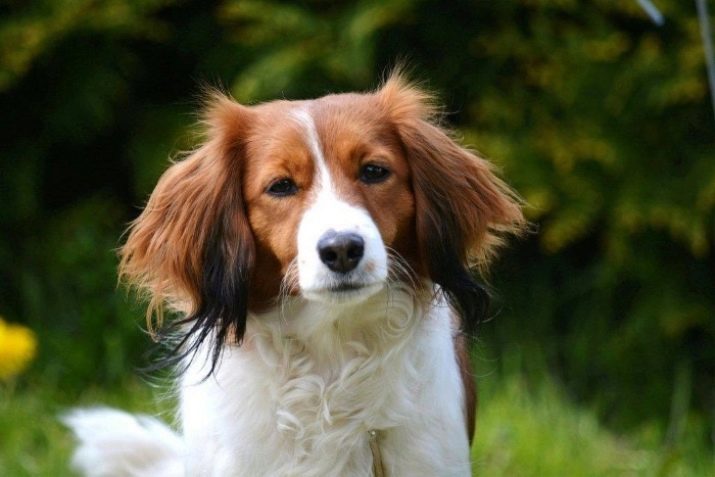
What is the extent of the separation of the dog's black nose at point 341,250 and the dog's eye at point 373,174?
0.96ft

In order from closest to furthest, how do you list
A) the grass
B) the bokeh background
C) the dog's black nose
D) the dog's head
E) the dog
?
the dog's black nose
the dog's head
the dog
the grass
the bokeh background

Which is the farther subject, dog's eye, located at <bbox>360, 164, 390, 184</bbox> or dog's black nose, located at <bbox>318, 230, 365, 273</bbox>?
dog's eye, located at <bbox>360, 164, 390, 184</bbox>

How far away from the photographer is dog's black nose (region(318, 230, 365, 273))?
A: 10.6ft

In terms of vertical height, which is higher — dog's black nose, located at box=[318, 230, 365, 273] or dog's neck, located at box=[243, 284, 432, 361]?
dog's black nose, located at box=[318, 230, 365, 273]

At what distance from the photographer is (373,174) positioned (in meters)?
3.53

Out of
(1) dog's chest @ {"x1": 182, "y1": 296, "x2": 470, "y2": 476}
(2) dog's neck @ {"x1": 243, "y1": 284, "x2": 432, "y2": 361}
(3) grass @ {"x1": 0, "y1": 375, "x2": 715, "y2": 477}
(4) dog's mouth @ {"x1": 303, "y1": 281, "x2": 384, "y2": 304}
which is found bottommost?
(3) grass @ {"x1": 0, "y1": 375, "x2": 715, "y2": 477}

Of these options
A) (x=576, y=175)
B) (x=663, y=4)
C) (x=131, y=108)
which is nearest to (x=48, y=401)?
(x=131, y=108)

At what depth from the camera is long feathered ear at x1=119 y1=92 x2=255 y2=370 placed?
357cm

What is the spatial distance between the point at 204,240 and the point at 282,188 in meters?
0.28

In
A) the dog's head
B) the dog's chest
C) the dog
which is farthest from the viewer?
the dog's chest

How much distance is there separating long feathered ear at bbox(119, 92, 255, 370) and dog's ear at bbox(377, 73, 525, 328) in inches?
17.3

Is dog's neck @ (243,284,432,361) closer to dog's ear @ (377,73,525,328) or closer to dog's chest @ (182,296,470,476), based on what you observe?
dog's chest @ (182,296,470,476)

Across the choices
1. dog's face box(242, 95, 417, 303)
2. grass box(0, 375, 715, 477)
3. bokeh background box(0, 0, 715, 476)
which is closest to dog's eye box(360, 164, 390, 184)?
dog's face box(242, 95, 417, 303)

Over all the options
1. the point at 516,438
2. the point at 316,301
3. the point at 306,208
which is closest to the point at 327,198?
the point at 306,208
